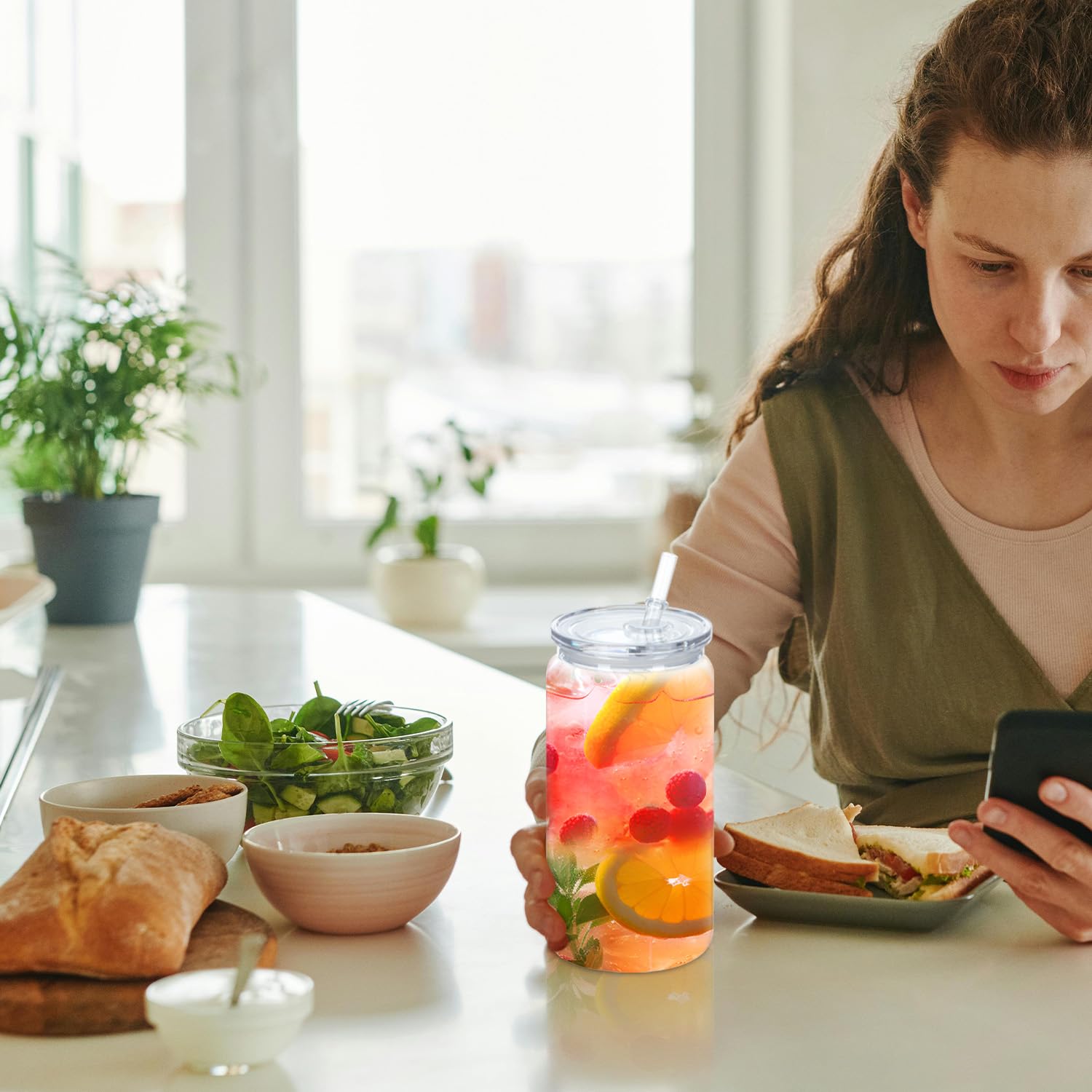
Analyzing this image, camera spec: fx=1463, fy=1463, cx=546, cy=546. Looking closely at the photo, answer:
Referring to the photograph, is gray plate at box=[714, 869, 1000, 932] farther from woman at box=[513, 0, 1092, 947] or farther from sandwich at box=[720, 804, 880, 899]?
woman at box=[513, 0, 1092, 947]

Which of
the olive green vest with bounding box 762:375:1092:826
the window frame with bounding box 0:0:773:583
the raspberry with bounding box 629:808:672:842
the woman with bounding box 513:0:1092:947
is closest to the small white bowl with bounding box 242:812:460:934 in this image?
the raspberry with bounding box 629:808:672:842

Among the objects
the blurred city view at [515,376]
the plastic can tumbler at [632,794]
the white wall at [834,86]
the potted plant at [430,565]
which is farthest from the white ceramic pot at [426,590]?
the plastic can tumbler at [632,794]

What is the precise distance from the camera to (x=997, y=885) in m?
0.91

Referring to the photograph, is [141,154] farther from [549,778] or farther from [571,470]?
[549,778]

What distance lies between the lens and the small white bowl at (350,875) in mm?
779

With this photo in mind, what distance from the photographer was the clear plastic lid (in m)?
0.74

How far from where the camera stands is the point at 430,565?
104 inches

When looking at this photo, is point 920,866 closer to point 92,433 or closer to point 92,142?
point 92,433

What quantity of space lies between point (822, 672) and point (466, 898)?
57cm

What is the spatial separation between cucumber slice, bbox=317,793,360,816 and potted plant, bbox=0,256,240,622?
1.24 meters

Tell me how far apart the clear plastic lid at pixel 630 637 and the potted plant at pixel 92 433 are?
4.50ft

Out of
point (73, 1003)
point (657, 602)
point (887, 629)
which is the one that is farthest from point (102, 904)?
point (887, 629)

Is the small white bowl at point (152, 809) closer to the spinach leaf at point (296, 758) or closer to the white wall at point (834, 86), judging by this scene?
the spinach leaf at point (296, 758)

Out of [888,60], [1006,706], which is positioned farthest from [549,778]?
[888,60]
